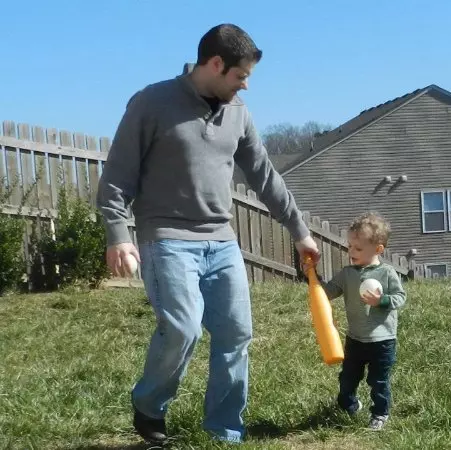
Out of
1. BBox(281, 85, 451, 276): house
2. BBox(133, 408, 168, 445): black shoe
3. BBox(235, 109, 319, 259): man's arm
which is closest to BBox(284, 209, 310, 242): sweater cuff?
BBox(235, 109, 319, 259): man's arm

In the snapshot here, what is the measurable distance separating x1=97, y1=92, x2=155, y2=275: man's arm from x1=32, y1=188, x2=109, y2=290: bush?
567cm

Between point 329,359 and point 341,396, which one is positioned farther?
point 341,396

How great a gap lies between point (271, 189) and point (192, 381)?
148 cm

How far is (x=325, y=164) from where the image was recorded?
31469mm

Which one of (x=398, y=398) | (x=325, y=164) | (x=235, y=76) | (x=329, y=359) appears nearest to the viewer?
(x=235, y=76)

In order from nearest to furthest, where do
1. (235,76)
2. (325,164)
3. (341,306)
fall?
(235,76) < (341,306) < (325,164)

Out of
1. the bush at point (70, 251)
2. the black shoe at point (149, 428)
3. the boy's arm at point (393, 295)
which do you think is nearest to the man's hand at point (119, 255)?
the black shoe at point (149, 428)

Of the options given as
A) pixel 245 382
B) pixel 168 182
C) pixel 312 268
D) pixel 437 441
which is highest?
pixel 168 182

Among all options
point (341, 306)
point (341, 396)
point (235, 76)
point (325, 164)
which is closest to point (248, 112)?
point (235, 76)

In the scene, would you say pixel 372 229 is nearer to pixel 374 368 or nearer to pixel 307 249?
pixel 307 249

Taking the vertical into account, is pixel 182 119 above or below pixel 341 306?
above

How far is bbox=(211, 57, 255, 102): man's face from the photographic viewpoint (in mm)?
3711

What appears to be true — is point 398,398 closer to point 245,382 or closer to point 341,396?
point 341,396

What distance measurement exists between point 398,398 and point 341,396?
46 cm
